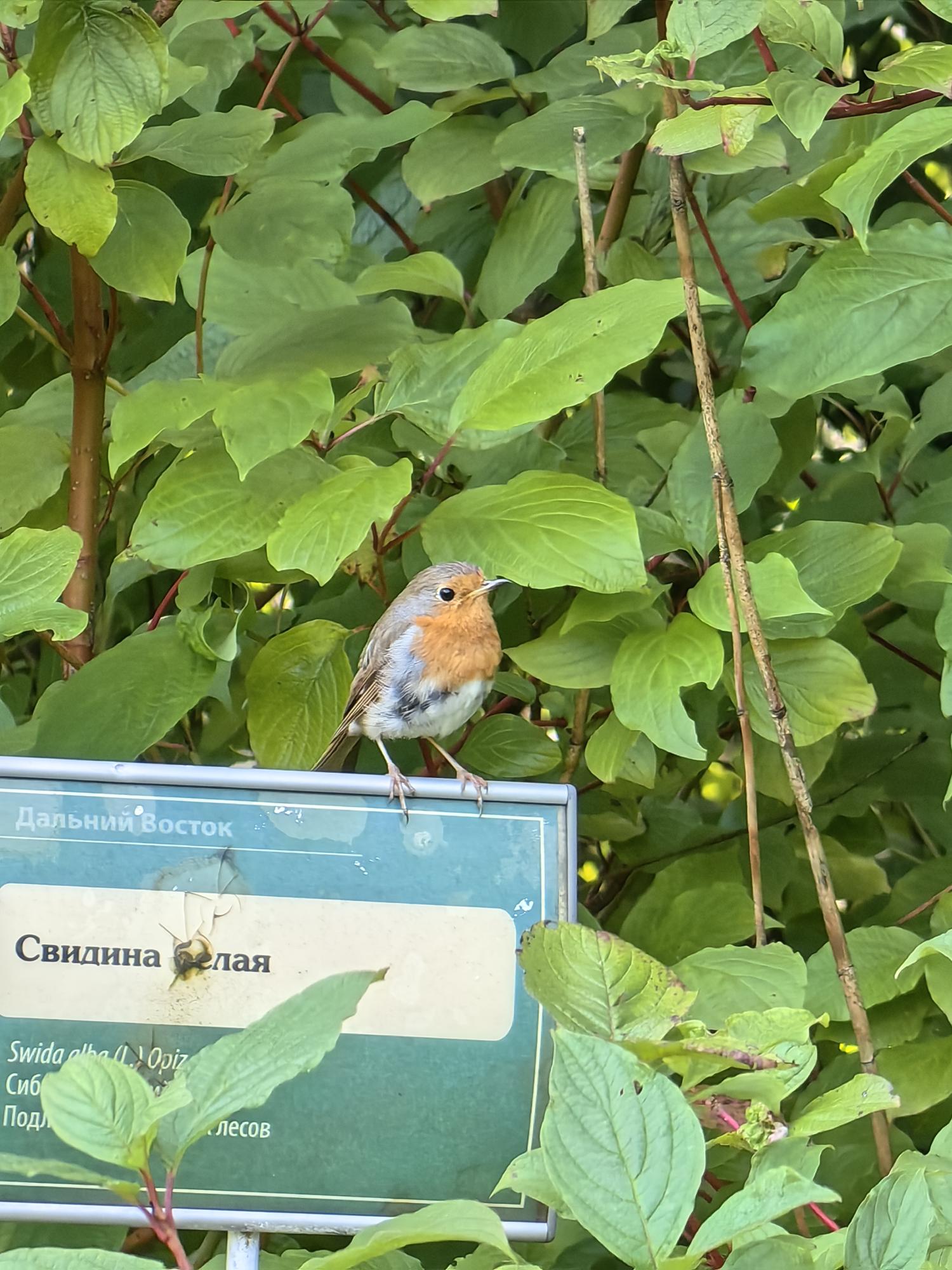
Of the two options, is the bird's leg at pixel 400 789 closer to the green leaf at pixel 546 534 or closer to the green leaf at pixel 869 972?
the green leaf at pixel 546 534

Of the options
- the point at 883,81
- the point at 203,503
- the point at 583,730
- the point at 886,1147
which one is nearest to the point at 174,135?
the point at 203,503

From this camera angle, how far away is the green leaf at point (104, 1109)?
71 cm

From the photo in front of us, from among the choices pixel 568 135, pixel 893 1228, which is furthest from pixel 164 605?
pixel 893 1228

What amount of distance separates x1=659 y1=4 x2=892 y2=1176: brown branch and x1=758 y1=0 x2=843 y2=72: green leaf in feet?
0.77

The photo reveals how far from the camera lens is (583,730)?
1528 mm

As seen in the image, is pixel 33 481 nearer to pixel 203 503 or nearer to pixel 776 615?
pixel 203 503

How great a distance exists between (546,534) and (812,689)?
36 centimetres

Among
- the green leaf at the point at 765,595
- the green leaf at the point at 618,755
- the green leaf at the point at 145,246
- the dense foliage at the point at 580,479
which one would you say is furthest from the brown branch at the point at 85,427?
the green leaf at the point at 765,595

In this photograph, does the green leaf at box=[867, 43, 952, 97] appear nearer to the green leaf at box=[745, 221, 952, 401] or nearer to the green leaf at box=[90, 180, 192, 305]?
the green leaf at box=[745, 221, 952, 401]

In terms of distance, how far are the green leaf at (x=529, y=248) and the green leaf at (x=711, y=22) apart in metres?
0.36

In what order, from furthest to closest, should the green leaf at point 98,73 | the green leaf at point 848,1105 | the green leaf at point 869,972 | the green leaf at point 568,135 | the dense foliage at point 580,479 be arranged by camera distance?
the green leaf at point 568,135 < the green leaf at point 869,972 < the green leaf at point 98,73 < the dense foliage at point 580,479 < the green leaf at point 848,1105

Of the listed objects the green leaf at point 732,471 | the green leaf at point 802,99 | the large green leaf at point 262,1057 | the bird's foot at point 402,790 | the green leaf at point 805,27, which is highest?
the green leaf at point 805,27

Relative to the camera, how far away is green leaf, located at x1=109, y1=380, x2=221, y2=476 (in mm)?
1141

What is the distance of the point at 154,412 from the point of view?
45.7 inches
